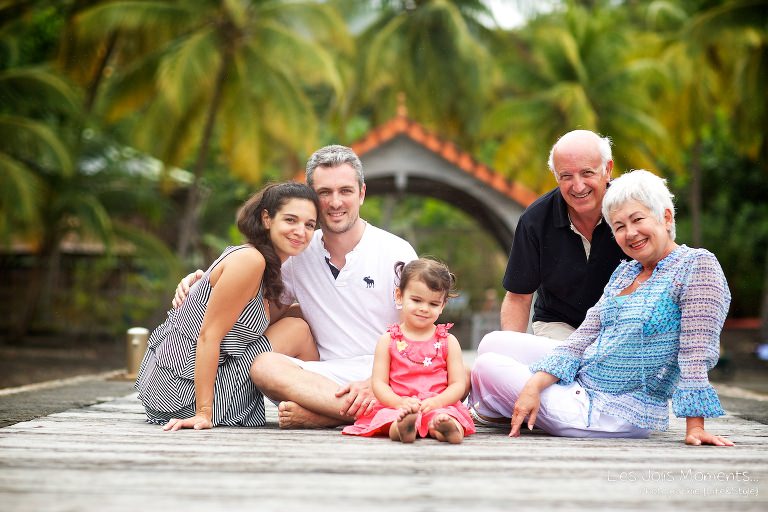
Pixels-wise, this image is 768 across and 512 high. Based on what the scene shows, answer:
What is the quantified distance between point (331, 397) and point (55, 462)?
154 cm

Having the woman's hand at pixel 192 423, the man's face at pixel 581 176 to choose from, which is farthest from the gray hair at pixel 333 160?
the woman's hand at pixel 192 423

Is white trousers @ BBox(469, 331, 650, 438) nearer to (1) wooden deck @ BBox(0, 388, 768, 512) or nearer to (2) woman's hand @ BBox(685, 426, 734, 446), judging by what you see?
(1) wooden deck @ BBox(0, 388, 768, 512)

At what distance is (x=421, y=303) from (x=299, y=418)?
33.0 inches

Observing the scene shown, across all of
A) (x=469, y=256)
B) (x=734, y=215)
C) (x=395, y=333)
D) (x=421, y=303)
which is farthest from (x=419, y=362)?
(x=734, y=215)

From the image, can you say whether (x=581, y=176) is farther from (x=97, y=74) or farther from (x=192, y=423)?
(x=97, y=74)

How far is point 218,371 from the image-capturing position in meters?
4.56

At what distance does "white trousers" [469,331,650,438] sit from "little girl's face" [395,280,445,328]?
401 millimetres

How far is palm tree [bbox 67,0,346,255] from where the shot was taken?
18.5 metres

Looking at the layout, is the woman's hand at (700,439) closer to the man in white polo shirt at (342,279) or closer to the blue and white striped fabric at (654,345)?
the blue and white striped fabric at (654,345)

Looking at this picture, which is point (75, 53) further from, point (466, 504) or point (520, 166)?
point (466, 504)

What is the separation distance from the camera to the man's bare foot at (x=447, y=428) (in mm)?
3885

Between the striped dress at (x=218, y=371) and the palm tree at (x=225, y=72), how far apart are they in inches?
546

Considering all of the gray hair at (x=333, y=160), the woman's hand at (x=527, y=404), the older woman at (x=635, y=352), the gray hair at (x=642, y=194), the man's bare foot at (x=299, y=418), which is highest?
the gray hair at (x=333, y=160)

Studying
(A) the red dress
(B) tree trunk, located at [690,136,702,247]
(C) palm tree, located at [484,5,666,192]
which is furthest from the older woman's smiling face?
(B) tree trunk, located at [690,136,702,247]
